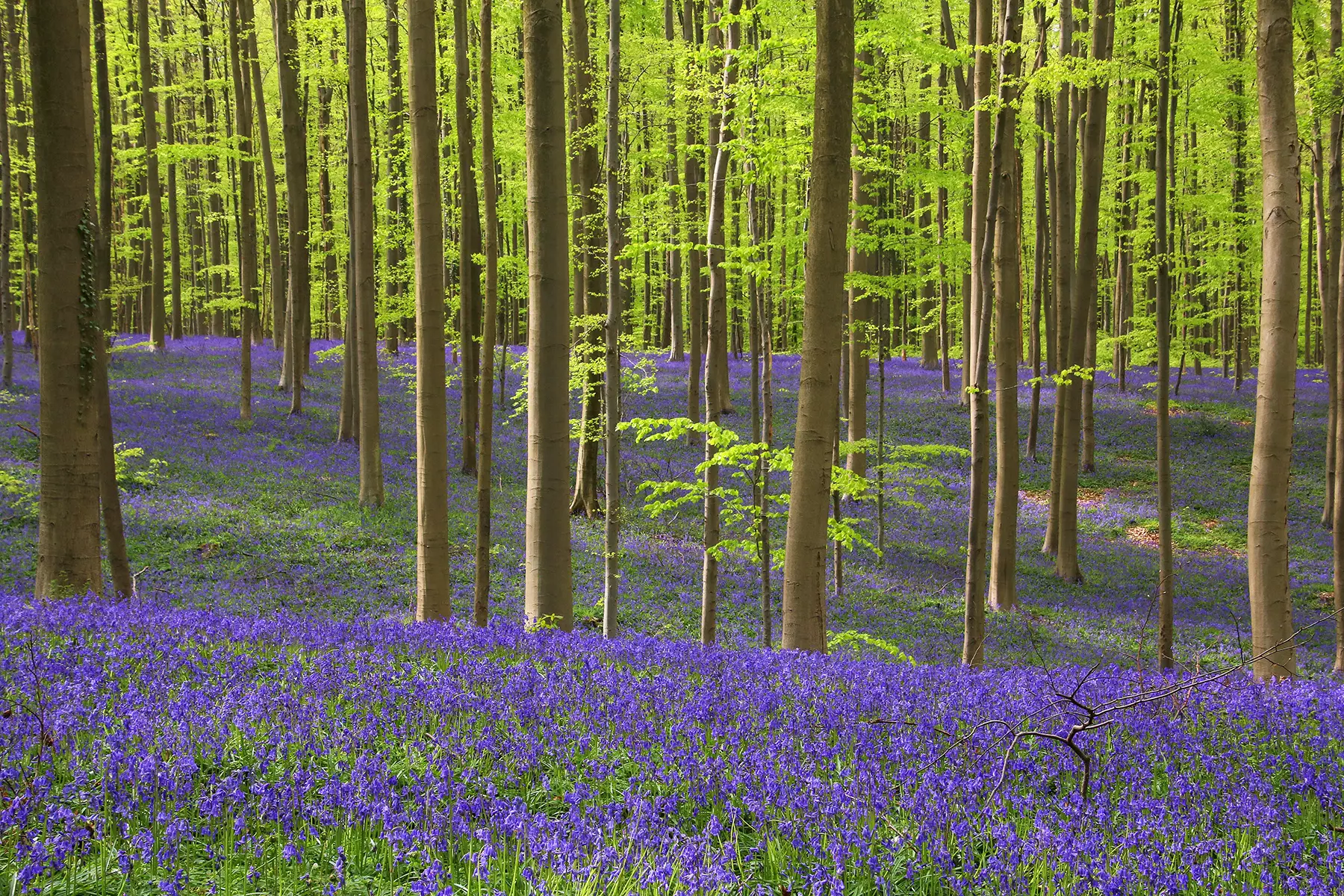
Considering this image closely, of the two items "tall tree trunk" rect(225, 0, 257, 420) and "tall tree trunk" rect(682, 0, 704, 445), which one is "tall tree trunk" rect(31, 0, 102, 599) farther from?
"tall tree trunk" rect(225, 0, 257, 420)

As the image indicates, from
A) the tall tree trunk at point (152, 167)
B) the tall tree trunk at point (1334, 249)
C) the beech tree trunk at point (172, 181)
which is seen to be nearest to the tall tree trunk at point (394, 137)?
the beech tree trunk at point (172, 181)

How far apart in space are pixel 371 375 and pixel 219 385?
14672 millimetres

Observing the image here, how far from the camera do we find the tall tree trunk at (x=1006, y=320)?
10992mm

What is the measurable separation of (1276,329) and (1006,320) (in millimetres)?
5922

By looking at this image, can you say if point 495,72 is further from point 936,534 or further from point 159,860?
point 159,860

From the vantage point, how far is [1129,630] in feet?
50.8

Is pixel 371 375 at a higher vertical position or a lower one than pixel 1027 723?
higher

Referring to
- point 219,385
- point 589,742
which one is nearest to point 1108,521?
point 589,742

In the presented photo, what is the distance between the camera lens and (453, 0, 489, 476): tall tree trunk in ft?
42.7

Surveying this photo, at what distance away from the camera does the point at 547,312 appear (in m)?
8.21

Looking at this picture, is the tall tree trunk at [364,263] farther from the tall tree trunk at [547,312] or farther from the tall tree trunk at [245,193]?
the tall tree trunk at [547,312]

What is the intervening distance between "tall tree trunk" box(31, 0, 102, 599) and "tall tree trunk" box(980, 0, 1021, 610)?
32.8 feet

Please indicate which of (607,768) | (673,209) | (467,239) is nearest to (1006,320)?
(673,209)

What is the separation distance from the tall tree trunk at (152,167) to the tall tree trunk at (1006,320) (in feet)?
75.2
